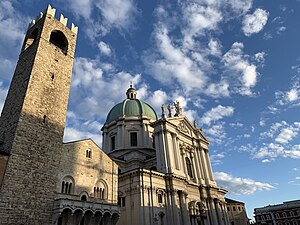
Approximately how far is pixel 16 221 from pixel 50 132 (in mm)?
7091

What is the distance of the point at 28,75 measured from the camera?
21.1m

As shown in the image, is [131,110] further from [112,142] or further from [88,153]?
[88,153]

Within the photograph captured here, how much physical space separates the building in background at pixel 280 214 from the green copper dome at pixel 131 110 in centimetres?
4975

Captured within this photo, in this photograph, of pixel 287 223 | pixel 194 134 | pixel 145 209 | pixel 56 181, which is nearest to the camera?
pixel 56 181

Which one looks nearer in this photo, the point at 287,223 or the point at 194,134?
the point at 194,134

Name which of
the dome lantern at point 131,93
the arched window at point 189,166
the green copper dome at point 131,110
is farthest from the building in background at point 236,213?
the dome lantern at point 131,93

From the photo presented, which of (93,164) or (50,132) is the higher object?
(50,132)

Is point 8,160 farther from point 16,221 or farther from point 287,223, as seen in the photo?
point 287,223

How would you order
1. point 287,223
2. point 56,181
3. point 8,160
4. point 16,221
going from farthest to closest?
point 287,223 → point 56,181 → point 8,160 → point 16,221

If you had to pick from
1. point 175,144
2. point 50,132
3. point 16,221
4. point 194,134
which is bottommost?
point 16,221

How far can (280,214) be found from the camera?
227 ft

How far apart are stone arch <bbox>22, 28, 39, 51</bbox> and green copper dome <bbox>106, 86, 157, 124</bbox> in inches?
873

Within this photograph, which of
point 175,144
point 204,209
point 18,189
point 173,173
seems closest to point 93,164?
point 18,189

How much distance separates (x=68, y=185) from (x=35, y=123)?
5835mm
